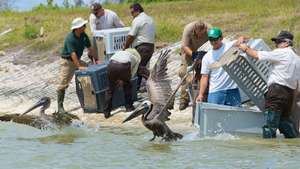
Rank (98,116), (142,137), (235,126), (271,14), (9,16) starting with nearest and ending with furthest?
(235,126)
(142,137)
(98,116)
(271,14)
(9,16)

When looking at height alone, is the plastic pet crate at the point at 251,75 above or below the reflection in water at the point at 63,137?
above

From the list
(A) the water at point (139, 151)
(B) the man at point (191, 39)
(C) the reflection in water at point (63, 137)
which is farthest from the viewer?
(B) the man at point (191, 39)

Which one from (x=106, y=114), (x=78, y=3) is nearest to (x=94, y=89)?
(x=106, y=114)

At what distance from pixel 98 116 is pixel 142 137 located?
2235 millimetres

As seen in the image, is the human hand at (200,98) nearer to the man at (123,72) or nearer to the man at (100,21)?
the man at (123,72)

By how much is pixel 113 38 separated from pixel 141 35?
540 millimetres

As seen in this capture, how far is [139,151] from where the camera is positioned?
463 inches

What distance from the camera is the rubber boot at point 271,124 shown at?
11805 millimetres

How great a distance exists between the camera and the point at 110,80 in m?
14.6

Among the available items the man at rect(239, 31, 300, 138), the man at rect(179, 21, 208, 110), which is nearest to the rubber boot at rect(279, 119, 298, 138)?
the man at rect(239, 31, 300, 138)

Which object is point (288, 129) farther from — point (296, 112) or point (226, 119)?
point (226, 119)

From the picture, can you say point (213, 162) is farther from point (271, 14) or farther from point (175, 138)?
point (271, 14)

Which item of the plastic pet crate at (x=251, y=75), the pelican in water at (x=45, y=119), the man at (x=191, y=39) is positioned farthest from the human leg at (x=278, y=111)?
the pelican in water at (x=45, y=119)

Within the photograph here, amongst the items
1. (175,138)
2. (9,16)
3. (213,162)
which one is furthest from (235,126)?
(9,16)
